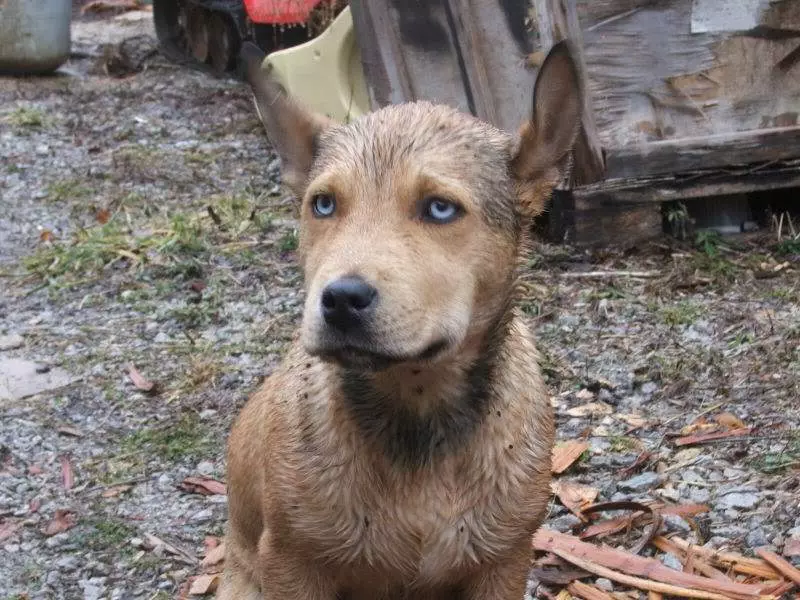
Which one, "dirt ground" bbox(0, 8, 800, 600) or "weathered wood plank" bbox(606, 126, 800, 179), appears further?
"weathered wood plank" bbox(606, 126, 800, 179)

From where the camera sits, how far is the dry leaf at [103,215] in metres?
9.02

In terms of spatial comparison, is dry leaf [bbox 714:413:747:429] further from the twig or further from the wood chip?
the twig

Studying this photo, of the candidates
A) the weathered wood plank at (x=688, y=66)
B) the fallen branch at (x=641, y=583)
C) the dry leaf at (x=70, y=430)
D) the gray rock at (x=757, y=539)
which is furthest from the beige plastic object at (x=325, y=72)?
the gray rock at (x=757, y=539)

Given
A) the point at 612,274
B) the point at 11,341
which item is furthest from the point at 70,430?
the point at 612,274

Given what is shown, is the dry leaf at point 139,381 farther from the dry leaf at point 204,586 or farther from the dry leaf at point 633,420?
the dry leaf at point 633,420

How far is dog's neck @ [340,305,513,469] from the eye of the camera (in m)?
3.77

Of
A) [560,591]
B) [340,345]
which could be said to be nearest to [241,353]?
[560,591]

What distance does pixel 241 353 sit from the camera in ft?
22.3

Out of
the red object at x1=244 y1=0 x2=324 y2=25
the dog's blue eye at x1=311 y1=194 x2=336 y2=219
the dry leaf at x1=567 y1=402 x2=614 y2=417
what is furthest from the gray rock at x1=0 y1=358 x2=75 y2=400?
the red object at x1=244 y1=0 x2=324 y2=25

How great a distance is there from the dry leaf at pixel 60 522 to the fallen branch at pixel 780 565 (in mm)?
2835

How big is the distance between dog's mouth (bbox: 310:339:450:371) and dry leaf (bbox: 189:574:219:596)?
1879 millimetres

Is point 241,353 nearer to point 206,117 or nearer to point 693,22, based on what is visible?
point 693,22

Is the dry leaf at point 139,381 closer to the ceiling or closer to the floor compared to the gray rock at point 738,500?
closer to the ceiling

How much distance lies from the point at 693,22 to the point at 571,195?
49.3 inches
